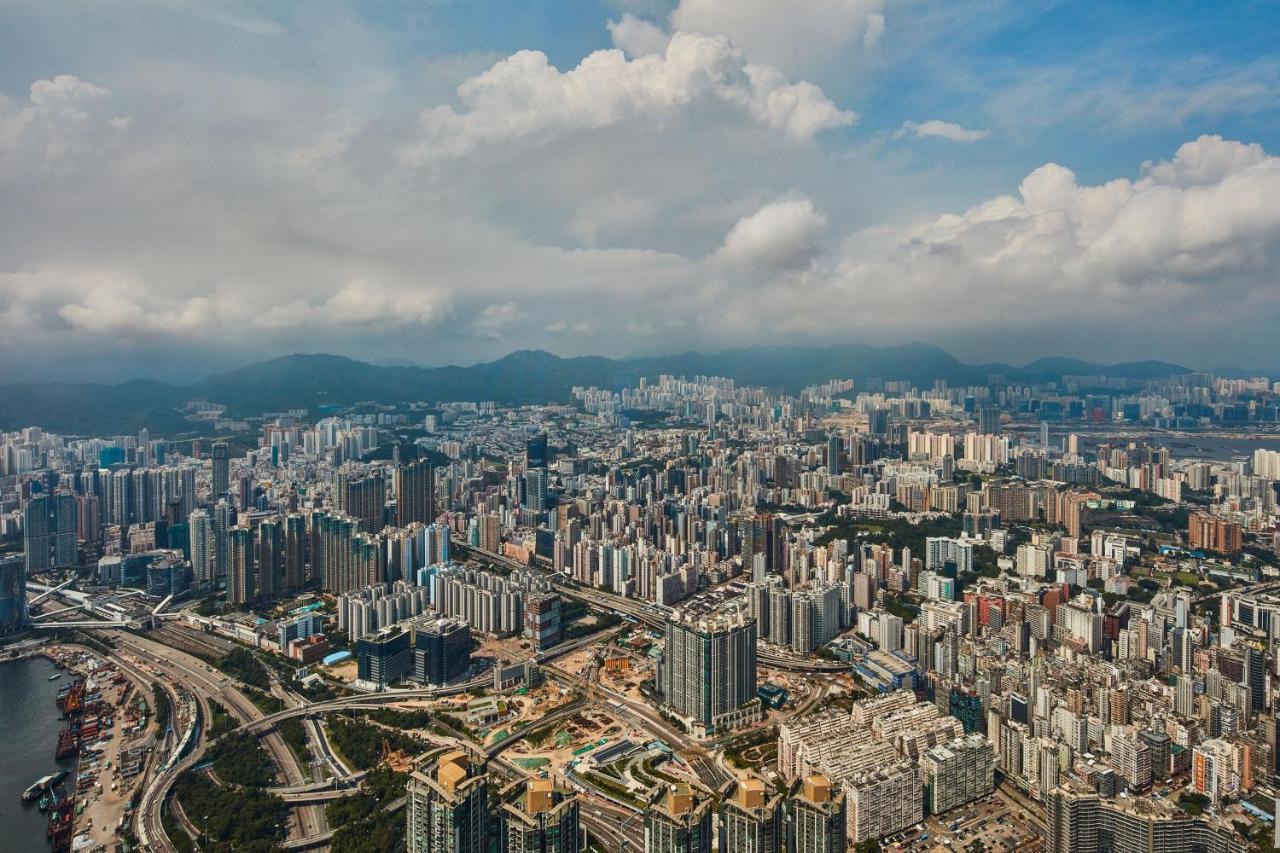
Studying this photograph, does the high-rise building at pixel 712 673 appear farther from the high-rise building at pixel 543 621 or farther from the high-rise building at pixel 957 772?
the high-rise building at pixel 543 621

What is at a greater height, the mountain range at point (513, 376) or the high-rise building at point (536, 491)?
the mountain range at point (513, 376)

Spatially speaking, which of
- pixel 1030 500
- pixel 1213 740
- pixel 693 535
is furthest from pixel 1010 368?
pixel 1213 740

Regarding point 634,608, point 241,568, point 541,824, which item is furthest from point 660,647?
point 241,568

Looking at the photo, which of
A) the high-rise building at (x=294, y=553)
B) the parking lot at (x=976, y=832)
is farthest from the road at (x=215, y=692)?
the parking lot at (x=976, y=832)

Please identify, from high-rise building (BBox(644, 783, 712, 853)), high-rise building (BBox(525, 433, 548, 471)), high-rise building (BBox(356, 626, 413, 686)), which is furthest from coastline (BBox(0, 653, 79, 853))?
high-rise building (BBox(525, 433, 548, 471))

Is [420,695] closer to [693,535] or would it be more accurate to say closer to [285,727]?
[285,727]

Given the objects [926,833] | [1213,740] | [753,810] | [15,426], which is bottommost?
[926,833]

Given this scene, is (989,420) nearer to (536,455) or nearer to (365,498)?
(536,455)
